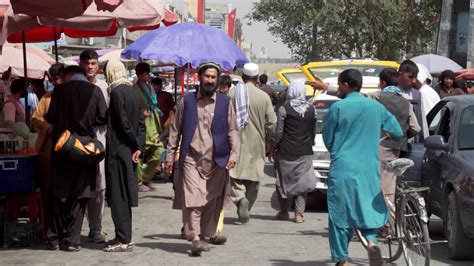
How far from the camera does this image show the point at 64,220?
9164 mm

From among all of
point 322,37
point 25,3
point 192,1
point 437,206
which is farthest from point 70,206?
point 192,1

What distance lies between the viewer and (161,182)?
16688mm

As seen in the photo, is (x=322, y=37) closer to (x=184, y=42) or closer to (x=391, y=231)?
(x=184, y=42)

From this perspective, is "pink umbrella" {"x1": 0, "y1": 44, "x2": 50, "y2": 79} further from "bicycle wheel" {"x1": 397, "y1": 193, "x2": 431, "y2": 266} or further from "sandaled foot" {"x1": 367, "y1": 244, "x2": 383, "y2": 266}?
"sandaled foot" {"x1": 367, "y1": 244, "x2": 383, "y2": 266}

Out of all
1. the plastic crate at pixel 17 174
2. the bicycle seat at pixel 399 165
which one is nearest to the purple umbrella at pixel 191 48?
the plastic crate at pixel 17 174

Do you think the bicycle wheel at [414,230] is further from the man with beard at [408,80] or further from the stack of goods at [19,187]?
the stack of goods at [19,187]

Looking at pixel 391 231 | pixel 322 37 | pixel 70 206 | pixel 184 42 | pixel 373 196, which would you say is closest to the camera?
pixel 373 196

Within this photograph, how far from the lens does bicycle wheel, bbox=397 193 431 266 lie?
7695 millimetres

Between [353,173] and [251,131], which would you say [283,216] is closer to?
[251,131]

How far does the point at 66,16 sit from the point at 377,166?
13.5 ft

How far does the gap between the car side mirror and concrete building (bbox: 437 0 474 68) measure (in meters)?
23.0

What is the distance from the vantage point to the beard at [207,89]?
362 inches

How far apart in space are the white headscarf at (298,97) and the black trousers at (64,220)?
11.6ft

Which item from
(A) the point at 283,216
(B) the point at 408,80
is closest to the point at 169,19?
(A) the point at 283,216
